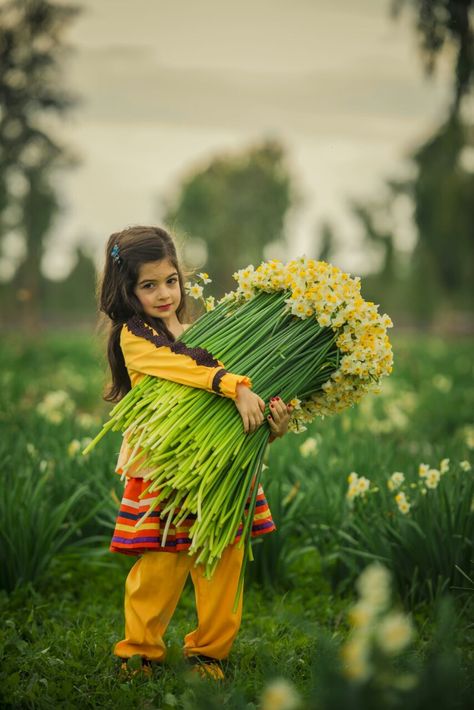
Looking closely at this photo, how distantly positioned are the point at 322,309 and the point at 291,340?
0.16 metres

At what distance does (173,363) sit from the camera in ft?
8.58

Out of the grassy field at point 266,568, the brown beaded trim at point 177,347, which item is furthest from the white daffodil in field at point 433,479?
the brown beaded trim at point 177,347

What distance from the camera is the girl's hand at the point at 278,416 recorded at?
2.59 m

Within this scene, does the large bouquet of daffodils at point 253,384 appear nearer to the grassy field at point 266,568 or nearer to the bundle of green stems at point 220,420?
the bundle of green stems at point 220,420

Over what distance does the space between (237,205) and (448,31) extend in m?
40.2

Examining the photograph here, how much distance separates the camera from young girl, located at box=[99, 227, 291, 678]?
8.49 ft

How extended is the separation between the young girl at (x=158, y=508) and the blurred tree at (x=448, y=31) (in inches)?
178

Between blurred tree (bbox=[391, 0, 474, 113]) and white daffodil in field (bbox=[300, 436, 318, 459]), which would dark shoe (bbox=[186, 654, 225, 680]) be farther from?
blurred tree (bbox=[391, 0, 474, 113])

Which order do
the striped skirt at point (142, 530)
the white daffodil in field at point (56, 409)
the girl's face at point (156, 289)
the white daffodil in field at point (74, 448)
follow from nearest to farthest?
the striped skirt at point (142, 530) < the girl's face at point (156, 289) < the white daffodil in field at point (74, 448) < the white daffodil in field at point (56, 409)

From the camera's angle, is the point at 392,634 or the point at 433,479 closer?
the point at 392,634

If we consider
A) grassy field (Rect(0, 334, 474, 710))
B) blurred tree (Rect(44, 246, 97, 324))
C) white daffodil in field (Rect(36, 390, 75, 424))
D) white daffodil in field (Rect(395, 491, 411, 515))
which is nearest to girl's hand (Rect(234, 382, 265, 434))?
grassy field (Rect(0, 334, 474, 710))

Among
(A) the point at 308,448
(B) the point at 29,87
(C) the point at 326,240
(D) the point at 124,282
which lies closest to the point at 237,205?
(C) the point at 326,240

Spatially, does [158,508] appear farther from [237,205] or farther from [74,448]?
[237,205]

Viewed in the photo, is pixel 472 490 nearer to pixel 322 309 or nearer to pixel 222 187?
pixel 322 309
